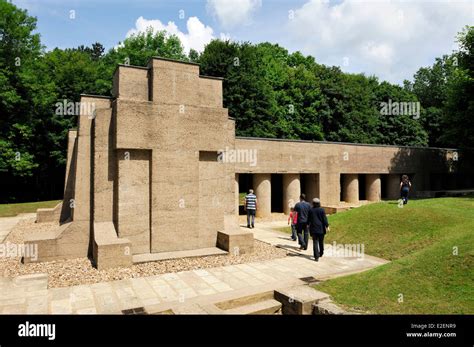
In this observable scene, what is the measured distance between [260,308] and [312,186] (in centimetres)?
1800

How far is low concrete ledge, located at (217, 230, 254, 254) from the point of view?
11422 millimetres

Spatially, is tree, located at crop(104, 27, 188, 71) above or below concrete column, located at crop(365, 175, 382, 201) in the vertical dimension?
above

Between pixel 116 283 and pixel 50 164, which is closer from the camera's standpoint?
pixel 116 283

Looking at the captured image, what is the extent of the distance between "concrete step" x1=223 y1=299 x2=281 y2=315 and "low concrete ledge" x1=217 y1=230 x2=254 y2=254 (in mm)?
4061

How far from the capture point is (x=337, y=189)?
2430 centimetres

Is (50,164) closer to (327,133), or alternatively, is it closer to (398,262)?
(327,133)

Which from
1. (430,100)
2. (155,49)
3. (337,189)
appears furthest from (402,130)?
(155,49)

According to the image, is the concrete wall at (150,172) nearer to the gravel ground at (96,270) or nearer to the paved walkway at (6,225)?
the gravel ground at (96,270)

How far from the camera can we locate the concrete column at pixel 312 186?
23.8 metres

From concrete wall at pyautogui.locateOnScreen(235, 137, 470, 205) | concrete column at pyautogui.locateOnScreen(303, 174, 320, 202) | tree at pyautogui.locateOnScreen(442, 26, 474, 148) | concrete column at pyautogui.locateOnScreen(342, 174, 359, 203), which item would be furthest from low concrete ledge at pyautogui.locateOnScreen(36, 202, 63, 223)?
tree at pyautogui.locateOnScreen(442, 26, 474, 148)

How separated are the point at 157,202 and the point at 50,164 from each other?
28.8 metres

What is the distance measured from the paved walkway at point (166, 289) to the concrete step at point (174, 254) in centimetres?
136

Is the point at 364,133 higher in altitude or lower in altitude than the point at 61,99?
lower

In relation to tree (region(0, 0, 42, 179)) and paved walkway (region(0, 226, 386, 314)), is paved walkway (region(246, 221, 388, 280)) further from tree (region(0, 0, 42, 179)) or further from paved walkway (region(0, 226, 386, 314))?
tree (region(0, 0, 42, 179))
